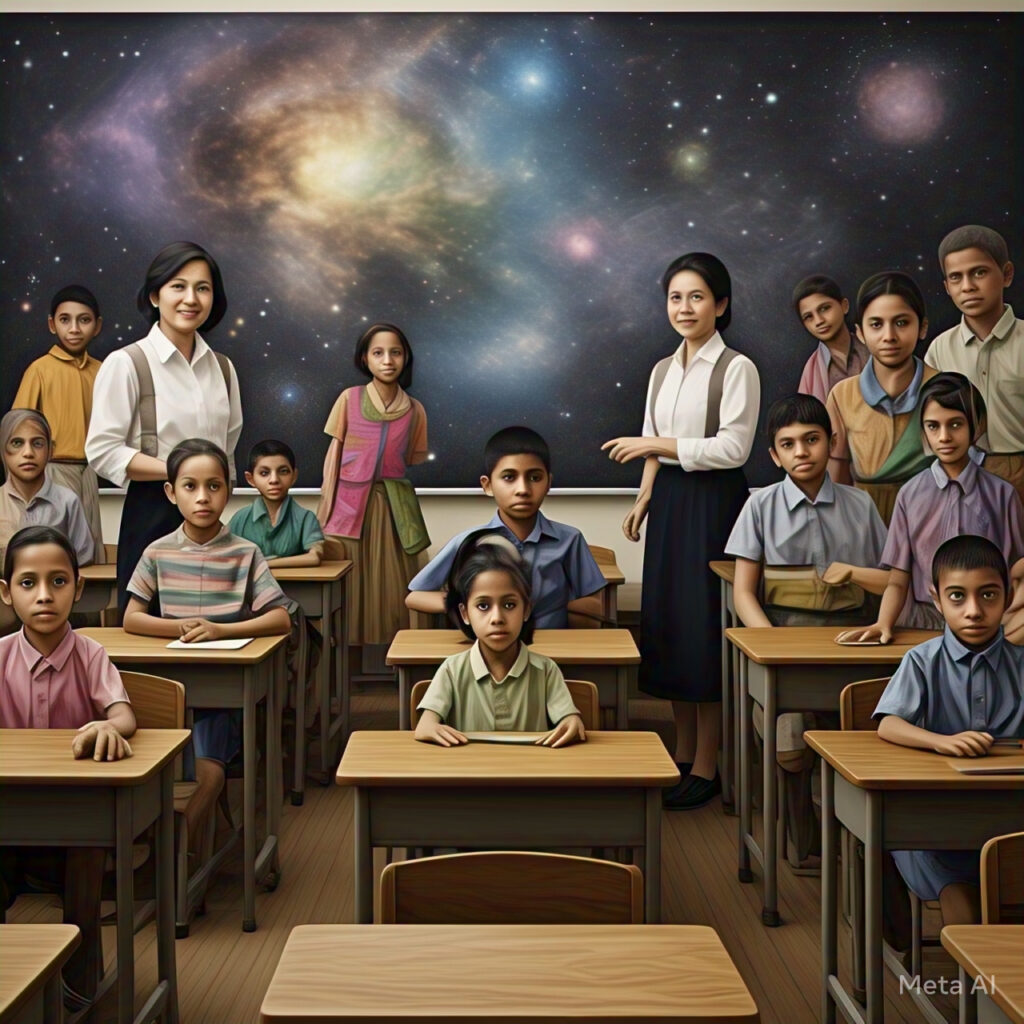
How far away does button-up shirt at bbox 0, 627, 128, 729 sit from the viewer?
2.50 m

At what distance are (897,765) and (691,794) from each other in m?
1.88

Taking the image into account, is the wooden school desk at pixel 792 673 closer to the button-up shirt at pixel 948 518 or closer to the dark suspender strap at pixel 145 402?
the button-up shirt at pixel 948 518

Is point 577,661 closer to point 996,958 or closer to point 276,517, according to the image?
point 996,958

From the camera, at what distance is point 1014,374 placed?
4.00 m

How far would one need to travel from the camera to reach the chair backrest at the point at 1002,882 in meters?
1.68

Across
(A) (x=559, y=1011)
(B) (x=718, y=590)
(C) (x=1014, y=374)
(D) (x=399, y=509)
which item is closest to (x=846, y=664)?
(B) (x=718, y=590)

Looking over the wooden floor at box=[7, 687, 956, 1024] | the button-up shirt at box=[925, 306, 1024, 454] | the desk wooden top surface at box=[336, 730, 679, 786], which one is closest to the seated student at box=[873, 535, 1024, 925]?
the wooden floor at box=[7, 687, 956, 1024]

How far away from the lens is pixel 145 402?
364 centimetres

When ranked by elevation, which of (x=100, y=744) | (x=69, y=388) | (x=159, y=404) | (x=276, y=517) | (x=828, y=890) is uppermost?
(x=69, y=388)

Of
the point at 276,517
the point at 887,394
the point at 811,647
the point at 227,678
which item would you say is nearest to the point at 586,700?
the point at 811,647

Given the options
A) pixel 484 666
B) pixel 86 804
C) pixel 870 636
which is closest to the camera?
pixel 86 804

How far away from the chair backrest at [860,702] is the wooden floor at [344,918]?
2.01 ft

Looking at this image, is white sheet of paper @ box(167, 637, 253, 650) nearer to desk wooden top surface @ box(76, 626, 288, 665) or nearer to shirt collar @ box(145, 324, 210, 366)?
desk wooden top surface @ box(76, 626, 288, 665)

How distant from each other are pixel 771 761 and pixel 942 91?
4094 mm
